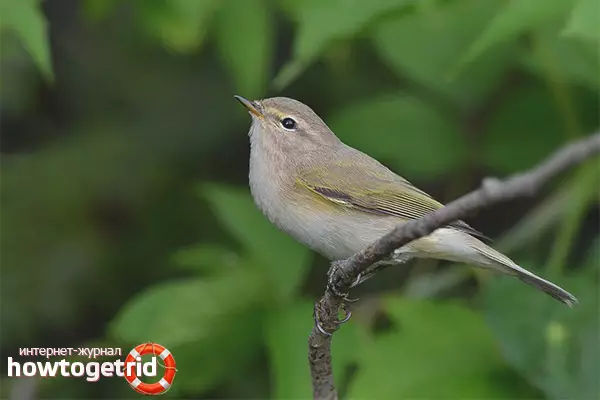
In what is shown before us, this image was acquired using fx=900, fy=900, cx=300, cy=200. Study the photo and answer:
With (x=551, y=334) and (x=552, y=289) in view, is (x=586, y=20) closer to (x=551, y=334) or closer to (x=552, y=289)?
(x=552, y=289)

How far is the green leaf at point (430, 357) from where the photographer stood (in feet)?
11.0

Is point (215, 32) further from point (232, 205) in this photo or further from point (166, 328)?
point (166, 328)

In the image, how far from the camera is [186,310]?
3516 millimetres

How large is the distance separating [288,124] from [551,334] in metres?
1.27

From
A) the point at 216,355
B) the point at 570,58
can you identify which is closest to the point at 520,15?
the point at 570,58

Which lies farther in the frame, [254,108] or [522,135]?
[522,135]

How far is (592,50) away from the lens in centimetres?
355

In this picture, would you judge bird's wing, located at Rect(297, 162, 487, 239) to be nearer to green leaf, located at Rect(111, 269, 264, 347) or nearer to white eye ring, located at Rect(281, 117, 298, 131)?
white eye ring, located at Rect(281, 117, 298, 131)

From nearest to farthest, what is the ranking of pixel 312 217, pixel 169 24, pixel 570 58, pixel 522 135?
pixel 312 217
pixel 570 58
pixel 169 24
pixel 522 135

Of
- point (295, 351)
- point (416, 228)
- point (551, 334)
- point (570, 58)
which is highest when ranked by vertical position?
point (570, 58)

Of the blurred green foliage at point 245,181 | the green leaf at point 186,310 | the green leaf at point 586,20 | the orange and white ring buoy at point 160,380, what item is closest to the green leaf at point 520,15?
Result: the blurred green foliage at point 245,181

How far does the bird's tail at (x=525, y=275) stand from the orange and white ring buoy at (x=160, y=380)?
112 centimetres

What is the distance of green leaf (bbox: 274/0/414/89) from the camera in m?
3.00

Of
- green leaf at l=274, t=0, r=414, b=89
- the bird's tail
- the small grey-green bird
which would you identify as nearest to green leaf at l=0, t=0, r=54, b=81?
the small grey-green bird
